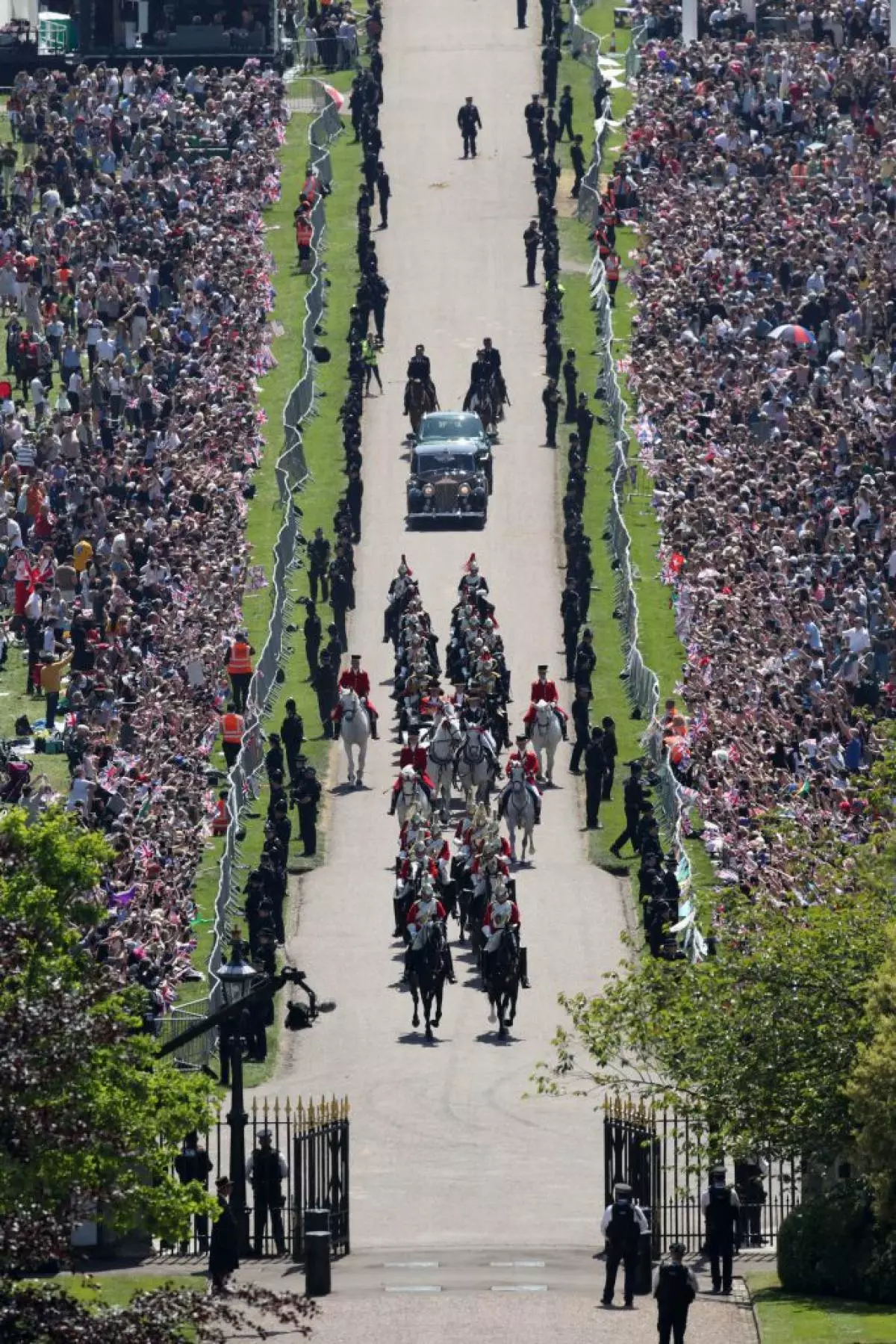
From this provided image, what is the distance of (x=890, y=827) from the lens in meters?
44.1

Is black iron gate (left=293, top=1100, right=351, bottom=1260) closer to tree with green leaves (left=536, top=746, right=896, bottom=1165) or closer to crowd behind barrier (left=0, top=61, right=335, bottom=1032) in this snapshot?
tree with green leaves (left=536, top=746, right=896, bottom=1165)

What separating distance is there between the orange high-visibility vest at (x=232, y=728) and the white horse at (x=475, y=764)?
12.8ft

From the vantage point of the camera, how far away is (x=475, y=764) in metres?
55.2

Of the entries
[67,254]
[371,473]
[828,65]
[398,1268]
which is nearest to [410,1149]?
[398,1268]

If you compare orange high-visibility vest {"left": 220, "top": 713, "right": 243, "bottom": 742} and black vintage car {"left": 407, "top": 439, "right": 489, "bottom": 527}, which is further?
black vintage car {"left": 407, "top": 439, "right": 489, "bottom": 527}

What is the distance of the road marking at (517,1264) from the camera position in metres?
40.6

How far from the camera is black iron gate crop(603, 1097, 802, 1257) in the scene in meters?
41.5

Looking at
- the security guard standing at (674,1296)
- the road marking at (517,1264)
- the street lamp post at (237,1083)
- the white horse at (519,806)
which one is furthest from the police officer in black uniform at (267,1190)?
the white horse at (519,806)

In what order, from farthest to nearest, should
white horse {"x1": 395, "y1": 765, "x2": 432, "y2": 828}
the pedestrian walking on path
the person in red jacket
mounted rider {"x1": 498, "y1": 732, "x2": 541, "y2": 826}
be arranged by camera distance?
the pedestrian walking on path
mounted rider {"x1": 498, "y1": 732, "x2": 541, "y2": 826}
the person in red jacket
white horse {"x1": 395, "y1": 765, "x2": 432, "y2": 828}

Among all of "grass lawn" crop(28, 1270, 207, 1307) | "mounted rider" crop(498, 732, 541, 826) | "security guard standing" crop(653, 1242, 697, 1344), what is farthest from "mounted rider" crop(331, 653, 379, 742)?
"security guard standing" crop(653, 1242, 697, 1344)

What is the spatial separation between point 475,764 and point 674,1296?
19424mm

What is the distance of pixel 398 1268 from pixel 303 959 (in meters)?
11.5

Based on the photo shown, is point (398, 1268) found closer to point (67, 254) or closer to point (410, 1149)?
point (410, 1149)

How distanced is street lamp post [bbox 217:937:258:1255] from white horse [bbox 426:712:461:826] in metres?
14.4
